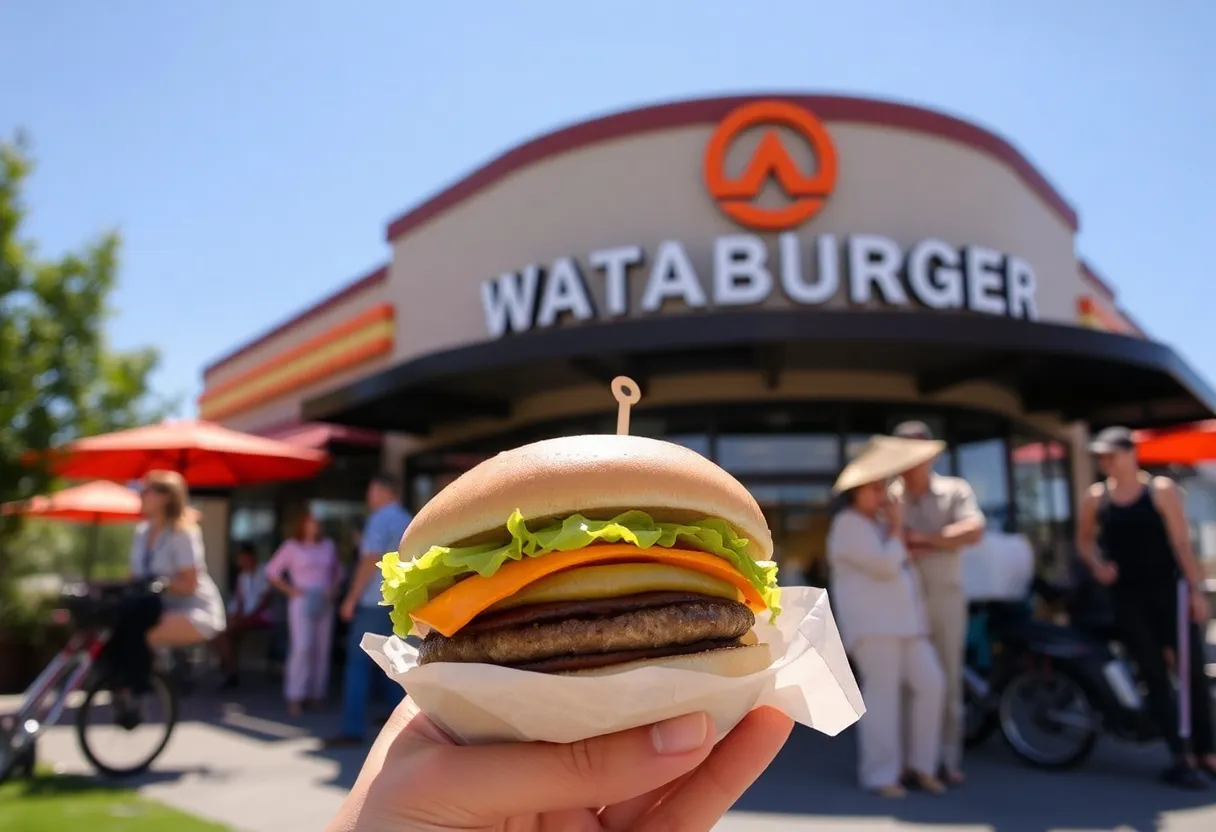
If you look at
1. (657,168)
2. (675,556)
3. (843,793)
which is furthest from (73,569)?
(675,556)

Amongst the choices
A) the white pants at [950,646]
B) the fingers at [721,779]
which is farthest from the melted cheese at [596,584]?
the white pants at [950,646]

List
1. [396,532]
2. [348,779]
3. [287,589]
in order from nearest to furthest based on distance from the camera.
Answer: [348,779]
[396,532]
[287,589]

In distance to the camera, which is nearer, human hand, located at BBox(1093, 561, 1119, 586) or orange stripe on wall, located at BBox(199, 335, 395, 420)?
human hand, located at BBox(1093, 561, 1119, 586)

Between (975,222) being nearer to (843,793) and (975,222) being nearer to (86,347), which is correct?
(843,793)

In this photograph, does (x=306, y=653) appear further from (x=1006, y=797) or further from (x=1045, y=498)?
(x=1045, y=498)

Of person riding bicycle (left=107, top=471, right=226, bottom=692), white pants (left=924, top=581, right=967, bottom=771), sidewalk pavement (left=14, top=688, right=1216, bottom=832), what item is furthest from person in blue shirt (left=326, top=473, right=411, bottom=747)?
white pants (left=924, top=581, right=967, bottom=771)

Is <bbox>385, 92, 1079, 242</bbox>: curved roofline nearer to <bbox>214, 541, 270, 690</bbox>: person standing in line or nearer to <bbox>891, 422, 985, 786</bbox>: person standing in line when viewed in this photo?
<bbox>891, 422, 985, 786</bbox>: person standing in line

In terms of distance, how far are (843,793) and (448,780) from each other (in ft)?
14.3

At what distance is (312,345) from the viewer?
14430mm

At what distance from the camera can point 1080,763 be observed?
19.2 feet

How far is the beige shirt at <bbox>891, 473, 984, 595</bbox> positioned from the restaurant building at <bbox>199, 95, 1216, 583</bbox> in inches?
80.5

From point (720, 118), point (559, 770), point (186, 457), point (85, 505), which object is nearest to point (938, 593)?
point (559, 770)

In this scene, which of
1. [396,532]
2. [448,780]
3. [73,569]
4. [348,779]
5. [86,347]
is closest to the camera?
[448,780]

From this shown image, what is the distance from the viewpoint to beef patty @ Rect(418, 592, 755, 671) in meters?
1.76
